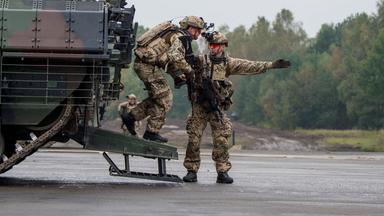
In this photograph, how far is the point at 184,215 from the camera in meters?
11.0

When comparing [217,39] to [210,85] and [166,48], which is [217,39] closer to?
[210,85]

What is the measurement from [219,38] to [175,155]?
169cm

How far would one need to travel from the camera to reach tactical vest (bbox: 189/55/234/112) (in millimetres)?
15883

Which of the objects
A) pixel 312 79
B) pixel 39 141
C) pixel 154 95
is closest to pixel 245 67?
pixel 154 95

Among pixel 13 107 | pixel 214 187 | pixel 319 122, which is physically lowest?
pixel 319 122

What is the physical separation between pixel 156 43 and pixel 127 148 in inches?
56.5

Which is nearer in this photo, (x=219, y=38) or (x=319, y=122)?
(x=219, y=38)

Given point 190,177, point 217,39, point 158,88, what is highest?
point 217,39

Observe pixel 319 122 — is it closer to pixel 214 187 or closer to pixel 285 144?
pixel 285 144

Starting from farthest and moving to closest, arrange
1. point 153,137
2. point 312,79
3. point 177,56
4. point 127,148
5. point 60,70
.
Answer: point 312,79 → point 153,137 → point 127,148 → point 177,56 → point 60,70

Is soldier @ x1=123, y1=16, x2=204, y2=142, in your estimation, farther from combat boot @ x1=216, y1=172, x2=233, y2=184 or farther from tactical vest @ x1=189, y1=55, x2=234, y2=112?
combat boot @ x1=216, y1=172, x2=233, y2=184

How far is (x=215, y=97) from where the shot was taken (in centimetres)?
1588

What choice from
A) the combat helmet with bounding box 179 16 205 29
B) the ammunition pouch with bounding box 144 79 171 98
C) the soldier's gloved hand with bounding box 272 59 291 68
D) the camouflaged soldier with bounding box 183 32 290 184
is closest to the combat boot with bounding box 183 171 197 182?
the camouflaged soldier with bounding box 183 32 290 184

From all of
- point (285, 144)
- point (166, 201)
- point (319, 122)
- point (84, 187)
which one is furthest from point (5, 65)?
point (319, 122)
